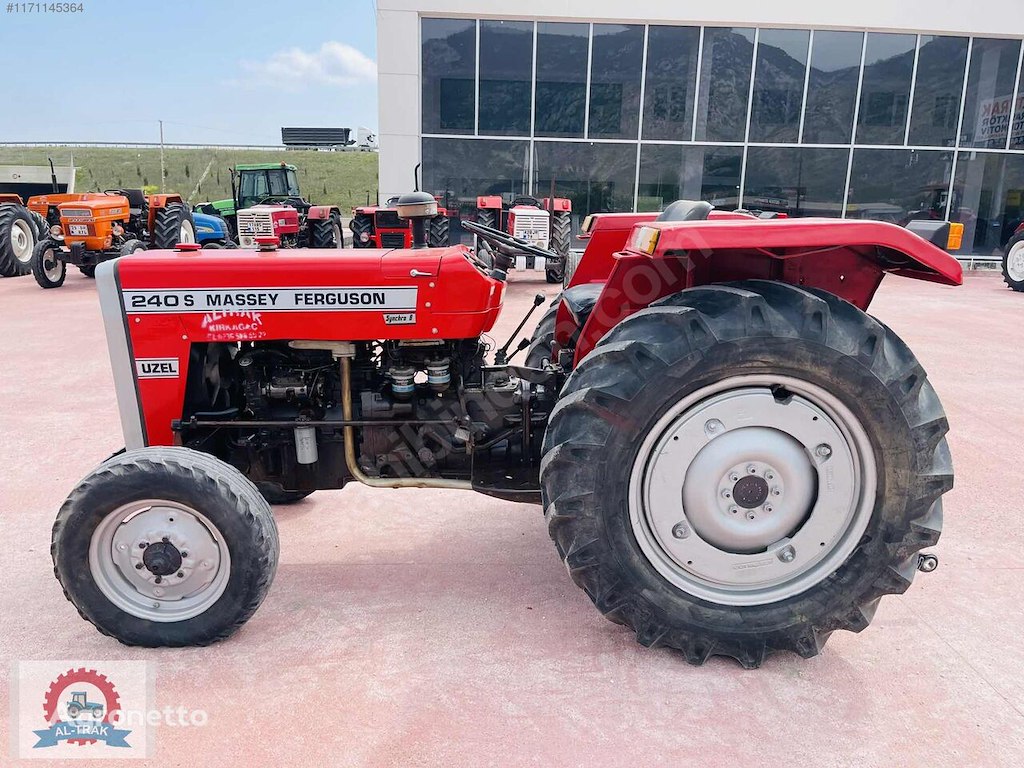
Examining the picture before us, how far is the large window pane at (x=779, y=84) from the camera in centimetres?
1491

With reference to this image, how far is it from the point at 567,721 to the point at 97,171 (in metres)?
48.6

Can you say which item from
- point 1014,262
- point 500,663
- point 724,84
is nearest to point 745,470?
point 500,663

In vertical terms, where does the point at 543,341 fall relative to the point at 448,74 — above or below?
below

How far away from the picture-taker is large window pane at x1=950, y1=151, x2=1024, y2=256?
15836mm

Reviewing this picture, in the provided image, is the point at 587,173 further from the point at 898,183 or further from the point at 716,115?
the point at 898,183

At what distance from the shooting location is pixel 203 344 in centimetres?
271

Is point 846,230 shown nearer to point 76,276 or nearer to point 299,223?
point 299,223

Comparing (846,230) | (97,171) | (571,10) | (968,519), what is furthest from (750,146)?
(97,171)

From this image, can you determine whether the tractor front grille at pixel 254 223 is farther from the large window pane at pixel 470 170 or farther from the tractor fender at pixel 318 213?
the large window pane at pixel 470 170

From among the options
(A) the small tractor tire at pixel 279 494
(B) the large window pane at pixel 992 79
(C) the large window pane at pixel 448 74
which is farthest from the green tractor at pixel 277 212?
(B) the large window pane at pixel 992 79

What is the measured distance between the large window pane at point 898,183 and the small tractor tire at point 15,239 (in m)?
16.3

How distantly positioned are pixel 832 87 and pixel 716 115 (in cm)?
247

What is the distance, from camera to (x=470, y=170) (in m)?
15.1

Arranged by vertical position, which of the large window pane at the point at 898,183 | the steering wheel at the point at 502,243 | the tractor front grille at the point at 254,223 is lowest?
the tractor front grille at the point at 254,223
